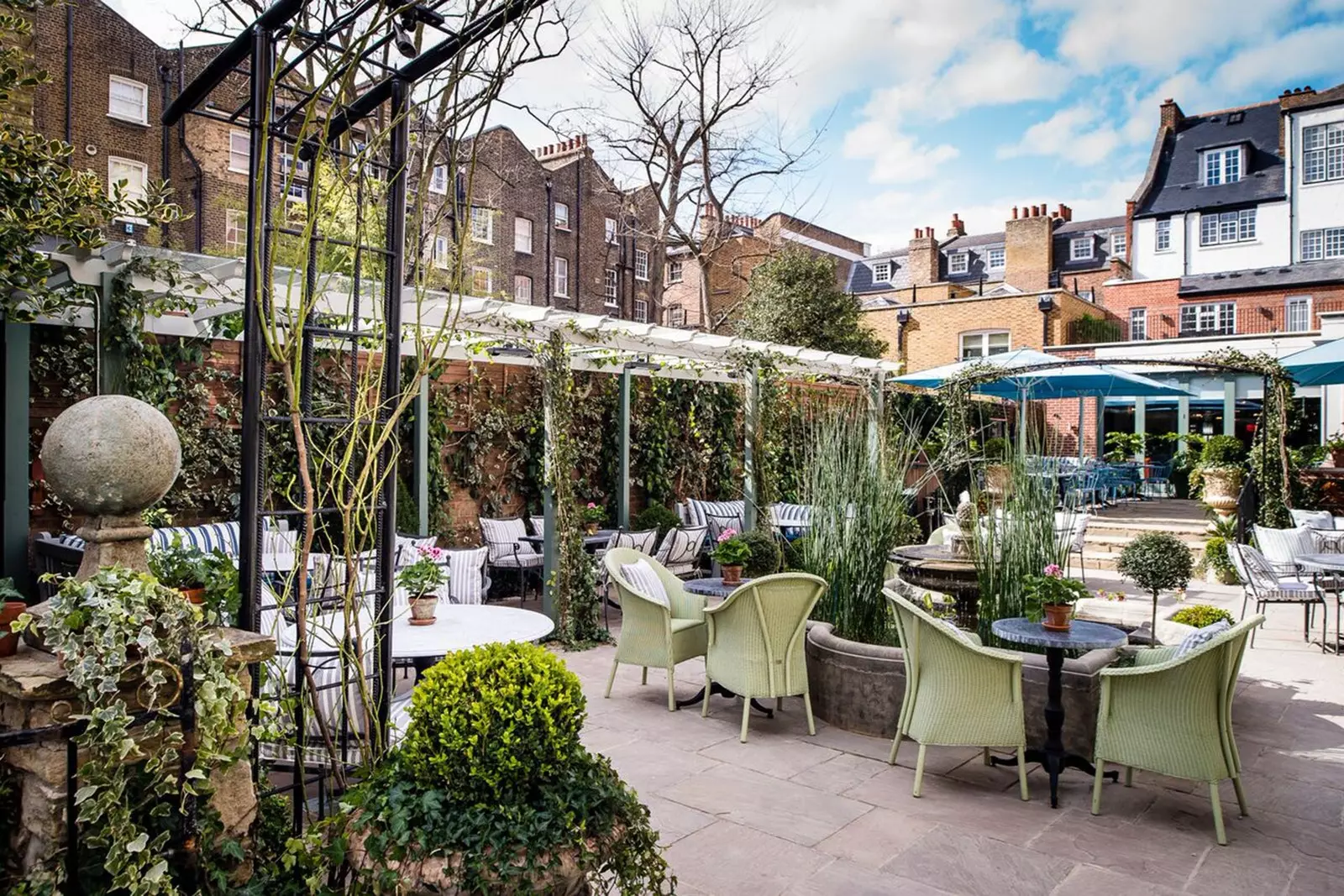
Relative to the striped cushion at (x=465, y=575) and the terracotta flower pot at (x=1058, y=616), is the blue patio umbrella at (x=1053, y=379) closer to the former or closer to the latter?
the terracotta flower pot at (x=1058, y=616)

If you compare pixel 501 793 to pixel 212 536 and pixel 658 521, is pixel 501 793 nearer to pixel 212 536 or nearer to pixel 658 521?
pixel 212 536

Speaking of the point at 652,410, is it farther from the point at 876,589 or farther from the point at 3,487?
the point at 3,487

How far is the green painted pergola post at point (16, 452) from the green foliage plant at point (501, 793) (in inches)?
160

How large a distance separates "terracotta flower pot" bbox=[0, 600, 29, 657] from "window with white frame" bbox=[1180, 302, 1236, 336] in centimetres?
2422

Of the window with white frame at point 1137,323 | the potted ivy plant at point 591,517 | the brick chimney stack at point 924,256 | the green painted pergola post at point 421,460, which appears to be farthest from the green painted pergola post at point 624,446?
the brick chimney stack at point 924,256

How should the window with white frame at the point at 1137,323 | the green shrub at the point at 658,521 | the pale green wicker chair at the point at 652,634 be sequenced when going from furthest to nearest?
the window with white frame at the point at 1137,323 < the green shrub at the point at 658,521 < the pale green wicker chair at the point at 652,634

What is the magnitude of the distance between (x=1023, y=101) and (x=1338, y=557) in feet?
19.8

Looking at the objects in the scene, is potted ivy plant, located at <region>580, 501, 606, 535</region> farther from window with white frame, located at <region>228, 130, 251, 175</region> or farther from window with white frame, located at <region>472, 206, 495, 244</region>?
window with white frame, located at <region>228, 130, 251, 175</region>

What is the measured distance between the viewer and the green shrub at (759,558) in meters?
5.42

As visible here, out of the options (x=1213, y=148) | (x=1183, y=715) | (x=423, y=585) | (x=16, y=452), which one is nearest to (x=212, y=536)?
(x=16, y=452)

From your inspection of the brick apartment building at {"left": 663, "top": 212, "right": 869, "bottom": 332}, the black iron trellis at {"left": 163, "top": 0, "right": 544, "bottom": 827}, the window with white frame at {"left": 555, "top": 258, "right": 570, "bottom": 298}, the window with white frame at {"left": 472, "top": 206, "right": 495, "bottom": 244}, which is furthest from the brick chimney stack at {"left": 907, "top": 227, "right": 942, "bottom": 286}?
the black iron trellis at {"left": 163, "top": 0, "right": 544, "bottom": 827}

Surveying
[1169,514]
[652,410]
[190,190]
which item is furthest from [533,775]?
[190,190]

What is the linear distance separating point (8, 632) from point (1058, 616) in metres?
3.48

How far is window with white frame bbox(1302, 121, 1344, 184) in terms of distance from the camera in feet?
71.4
